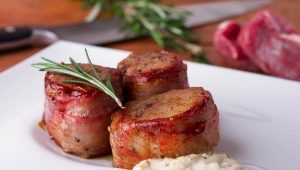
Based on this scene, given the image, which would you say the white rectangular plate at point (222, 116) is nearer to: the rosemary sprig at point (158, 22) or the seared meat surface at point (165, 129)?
the seared meat surface at point (165, 129)

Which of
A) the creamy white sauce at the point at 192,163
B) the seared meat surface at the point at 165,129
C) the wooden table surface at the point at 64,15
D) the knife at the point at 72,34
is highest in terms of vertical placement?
the seared meat surface at the point at 165,129

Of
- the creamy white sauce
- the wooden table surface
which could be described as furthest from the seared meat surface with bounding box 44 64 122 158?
the wooden table surface

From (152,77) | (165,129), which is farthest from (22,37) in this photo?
(165,129)

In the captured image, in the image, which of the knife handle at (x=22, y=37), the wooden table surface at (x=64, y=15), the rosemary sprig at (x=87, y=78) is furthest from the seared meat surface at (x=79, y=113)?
the wooden table surface at (x=64, y=15)

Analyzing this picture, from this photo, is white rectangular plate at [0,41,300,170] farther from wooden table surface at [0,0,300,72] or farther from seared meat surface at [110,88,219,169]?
wooden table surface at [0,0,300,72]

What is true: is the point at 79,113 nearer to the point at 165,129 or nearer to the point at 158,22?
the point at 165,129

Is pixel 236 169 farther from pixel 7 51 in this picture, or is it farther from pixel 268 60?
pixel 7 51
